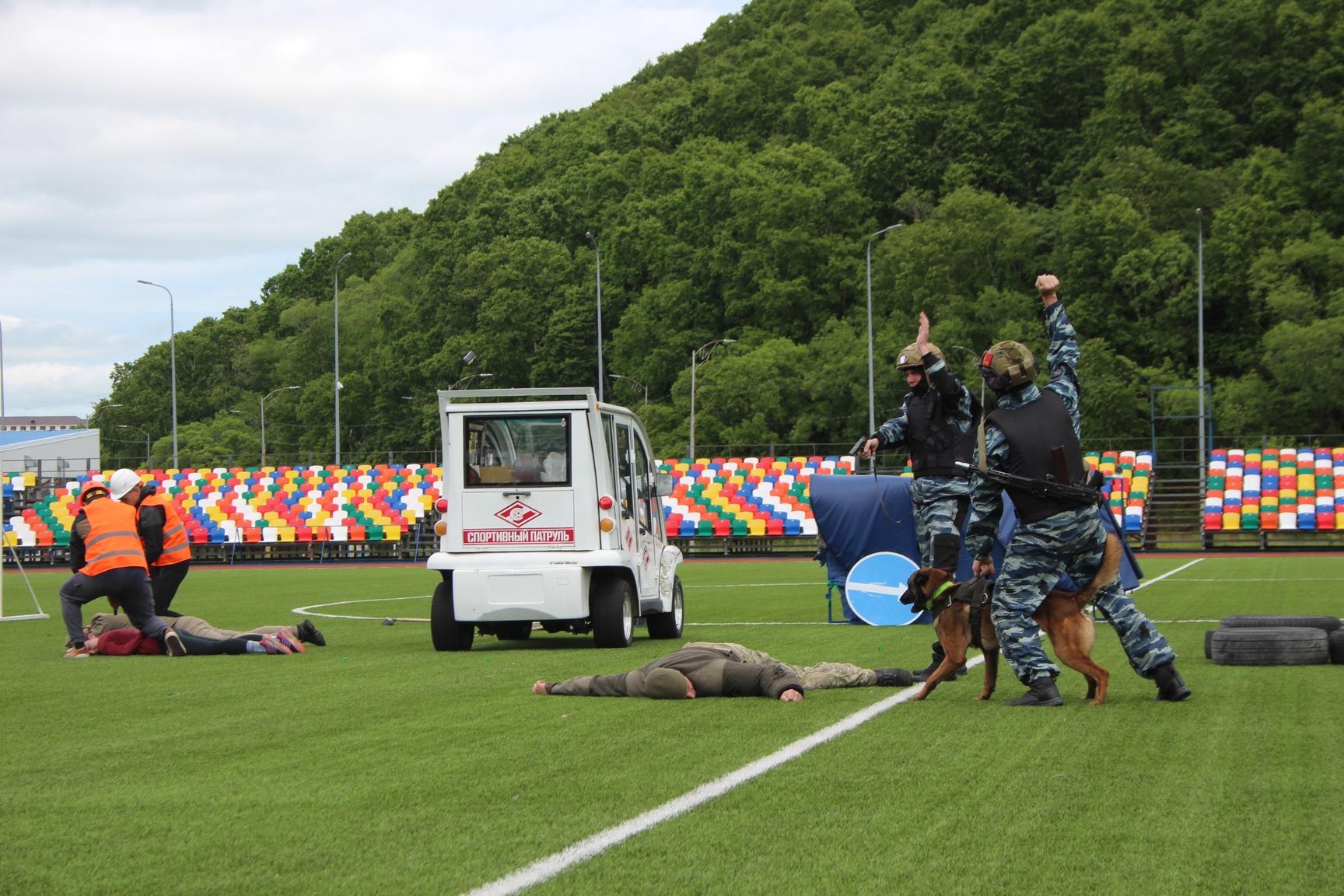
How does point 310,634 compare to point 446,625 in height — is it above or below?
below

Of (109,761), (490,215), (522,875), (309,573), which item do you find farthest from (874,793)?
(490,215)

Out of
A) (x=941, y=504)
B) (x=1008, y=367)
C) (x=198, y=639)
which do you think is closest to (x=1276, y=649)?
(x=941, y=504)

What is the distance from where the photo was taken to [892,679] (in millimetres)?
9992

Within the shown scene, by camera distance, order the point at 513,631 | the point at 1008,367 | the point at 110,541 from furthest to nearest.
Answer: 1. the point at 513,631
2. the point at 110,541
3. the point at 1008,367

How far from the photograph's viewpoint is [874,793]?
6.03 metres

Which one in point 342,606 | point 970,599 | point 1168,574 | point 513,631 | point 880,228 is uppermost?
point 880,228

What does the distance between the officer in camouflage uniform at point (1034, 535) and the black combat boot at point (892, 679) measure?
4.24ft

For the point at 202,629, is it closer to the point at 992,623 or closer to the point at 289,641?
the point at 289,641

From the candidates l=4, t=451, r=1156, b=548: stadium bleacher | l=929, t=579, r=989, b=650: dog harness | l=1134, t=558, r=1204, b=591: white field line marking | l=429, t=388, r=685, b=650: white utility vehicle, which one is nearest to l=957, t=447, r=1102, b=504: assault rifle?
l=929, t=579, r=989, b=650: dog harness

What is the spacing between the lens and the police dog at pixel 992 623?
8.65 m

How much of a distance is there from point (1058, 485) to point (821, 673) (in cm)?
223

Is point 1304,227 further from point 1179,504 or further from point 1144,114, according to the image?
point 1179,504

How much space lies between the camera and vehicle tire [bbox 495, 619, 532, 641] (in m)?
15.0

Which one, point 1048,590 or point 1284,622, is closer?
point 1048,590
